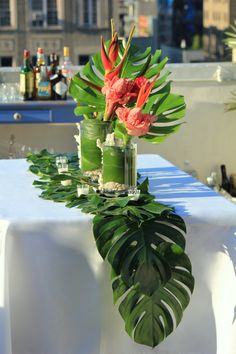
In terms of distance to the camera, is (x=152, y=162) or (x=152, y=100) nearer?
(x=152, y=100)

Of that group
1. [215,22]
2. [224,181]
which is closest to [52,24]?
[215,22]

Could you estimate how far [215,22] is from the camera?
1502 inches

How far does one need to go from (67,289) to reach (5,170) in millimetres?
931

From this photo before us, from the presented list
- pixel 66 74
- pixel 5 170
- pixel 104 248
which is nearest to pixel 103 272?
pixel 104 248

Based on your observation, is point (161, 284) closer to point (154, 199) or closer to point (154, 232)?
point (154, 232)

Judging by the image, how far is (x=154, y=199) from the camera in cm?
253

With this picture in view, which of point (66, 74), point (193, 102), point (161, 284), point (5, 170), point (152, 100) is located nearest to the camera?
point (161, 284)

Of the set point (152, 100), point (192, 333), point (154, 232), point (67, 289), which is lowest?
point (192, 333)

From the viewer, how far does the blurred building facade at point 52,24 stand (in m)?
39.2

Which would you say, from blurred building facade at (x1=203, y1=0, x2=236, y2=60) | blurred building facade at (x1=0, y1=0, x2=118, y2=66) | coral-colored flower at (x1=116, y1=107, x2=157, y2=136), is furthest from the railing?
blurred building facade at (x1=0, y1=0, x2=118, y2=66)

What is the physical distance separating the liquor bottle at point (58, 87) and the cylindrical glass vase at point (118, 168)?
7.65 feet

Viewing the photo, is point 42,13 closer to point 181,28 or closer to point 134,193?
point 181,28

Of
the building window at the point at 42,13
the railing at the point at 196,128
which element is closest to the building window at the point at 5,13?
the building window at the point at 42,13

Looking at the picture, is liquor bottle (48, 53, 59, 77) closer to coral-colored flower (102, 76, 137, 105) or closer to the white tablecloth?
coral-colored flower (102, 76, 137, 105)
